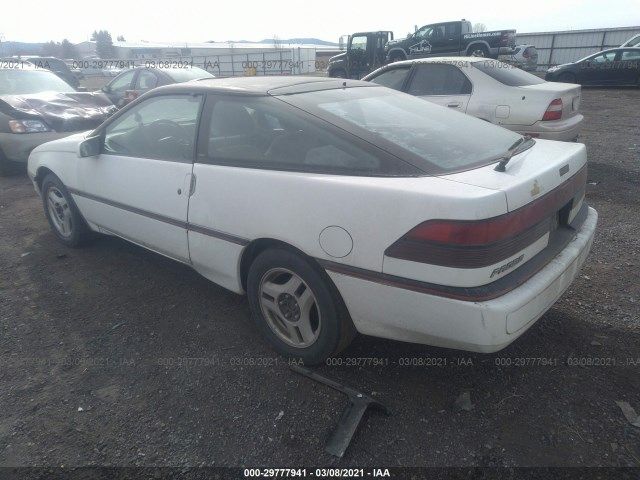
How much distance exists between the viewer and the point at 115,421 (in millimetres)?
2244

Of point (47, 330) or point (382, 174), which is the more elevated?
point (382, 174)

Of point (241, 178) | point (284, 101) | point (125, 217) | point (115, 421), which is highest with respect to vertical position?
point (284, 101)

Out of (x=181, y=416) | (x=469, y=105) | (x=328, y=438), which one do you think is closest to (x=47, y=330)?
(x=181, y=416)

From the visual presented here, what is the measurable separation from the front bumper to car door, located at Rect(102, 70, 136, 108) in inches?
139

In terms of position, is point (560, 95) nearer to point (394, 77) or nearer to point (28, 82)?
point (394, 77)

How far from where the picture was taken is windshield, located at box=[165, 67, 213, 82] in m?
9.01

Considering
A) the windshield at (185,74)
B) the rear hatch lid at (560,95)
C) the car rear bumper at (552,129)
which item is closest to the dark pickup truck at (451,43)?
the windshield at (185,74)

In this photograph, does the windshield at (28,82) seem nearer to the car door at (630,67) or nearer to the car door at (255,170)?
the car door at (255,170)

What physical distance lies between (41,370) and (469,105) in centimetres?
572

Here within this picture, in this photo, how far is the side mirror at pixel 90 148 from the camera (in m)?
3.49

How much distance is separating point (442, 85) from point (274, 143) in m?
4.75

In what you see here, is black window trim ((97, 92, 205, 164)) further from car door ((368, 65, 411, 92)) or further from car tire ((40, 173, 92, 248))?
car door ((368, 65, 411, 92))

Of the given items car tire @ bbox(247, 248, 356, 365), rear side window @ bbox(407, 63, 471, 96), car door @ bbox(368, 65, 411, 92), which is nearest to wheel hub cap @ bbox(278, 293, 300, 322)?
car tire @ bbox(247, 248, 356, 365)

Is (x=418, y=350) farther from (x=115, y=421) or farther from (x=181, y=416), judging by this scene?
(x=115, y=421)
